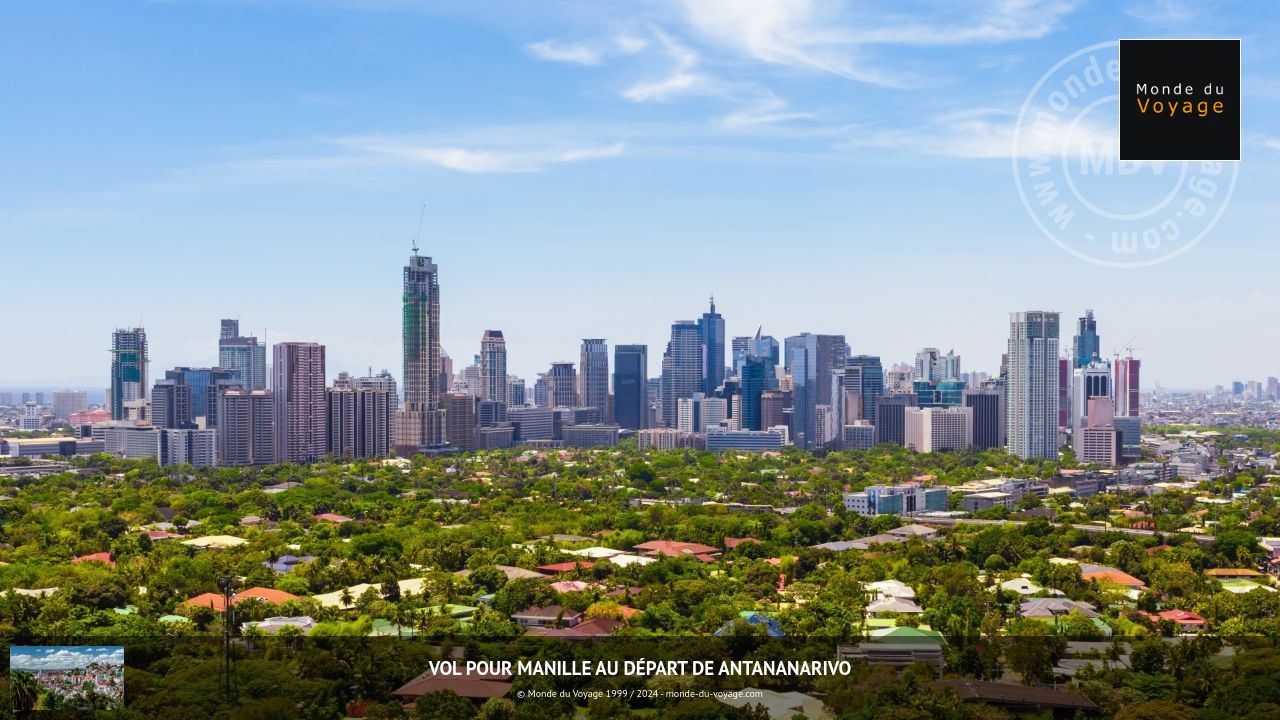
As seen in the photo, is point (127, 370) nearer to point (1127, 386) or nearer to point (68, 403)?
point (68, 403)

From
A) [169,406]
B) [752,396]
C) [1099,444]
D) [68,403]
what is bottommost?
[1099,444]

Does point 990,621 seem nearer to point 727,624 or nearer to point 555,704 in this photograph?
point 727,624

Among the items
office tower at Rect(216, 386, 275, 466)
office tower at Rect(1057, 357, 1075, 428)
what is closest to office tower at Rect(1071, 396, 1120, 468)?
office tower at Rect(1057, 357, 1075, 428)

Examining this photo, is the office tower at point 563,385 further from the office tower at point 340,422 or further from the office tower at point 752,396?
the office tower at point 340,422

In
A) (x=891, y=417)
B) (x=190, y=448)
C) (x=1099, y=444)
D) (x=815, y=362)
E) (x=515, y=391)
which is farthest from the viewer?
(x=515, y=391)

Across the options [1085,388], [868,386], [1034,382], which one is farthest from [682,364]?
[1034,382]

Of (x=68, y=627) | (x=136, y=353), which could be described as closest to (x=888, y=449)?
(x=136, y=353)

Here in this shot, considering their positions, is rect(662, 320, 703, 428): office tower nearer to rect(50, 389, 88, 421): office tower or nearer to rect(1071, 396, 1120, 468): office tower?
rect(1071, 396, 1120, 468): office tower
